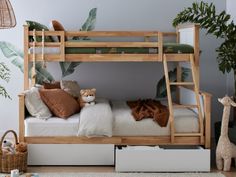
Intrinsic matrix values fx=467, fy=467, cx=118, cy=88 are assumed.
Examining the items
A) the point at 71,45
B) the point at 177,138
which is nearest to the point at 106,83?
the point at 71,45

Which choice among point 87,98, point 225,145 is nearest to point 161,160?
point 225,145

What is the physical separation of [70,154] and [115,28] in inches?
68.5

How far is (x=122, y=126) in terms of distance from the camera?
4.34m

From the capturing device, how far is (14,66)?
17.7 feet

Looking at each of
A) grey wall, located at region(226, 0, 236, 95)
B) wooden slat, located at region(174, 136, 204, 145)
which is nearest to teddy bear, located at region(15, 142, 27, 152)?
wooden slat, located at region(174, 136, 204, 145)

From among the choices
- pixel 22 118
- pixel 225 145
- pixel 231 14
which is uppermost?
pixel 231 14

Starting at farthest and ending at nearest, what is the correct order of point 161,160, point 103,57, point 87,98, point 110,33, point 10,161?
point 110,33
point 87,98
point 103,57
point 161,160
point 10,161

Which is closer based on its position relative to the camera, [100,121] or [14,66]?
[100,121]

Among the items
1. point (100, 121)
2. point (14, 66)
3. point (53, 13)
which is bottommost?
point (100, 121)

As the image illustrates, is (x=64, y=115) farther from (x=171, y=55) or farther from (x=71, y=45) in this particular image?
(x=171, y=55)

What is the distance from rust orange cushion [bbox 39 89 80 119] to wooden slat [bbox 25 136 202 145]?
9.4 inches

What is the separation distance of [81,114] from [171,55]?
1057 millimetres

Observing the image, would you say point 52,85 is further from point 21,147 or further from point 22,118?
point 21,147

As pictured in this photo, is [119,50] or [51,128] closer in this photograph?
[51,128]
